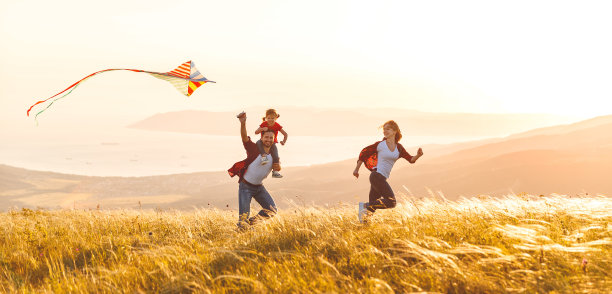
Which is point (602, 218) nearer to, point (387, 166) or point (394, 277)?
point (387, 166)

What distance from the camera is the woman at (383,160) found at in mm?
6805

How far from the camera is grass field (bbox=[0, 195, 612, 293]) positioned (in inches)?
140

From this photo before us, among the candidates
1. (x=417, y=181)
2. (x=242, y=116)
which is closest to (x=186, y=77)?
(x=242, y=116)

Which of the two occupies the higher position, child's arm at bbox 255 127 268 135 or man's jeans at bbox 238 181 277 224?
child's arm at bbox 255 127 268 135

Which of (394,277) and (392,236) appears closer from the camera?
(394,277)

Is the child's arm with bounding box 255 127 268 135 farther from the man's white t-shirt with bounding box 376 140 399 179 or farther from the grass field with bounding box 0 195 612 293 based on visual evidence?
the man's white t-shirt with bounding box 376 140 399 179

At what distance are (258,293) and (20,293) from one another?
265 cm

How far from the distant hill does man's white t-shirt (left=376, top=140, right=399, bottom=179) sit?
127 ft

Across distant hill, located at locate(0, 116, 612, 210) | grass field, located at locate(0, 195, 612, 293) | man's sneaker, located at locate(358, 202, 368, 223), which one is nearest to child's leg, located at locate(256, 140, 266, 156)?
grass field, located at locate(0, 195, 612, 293)

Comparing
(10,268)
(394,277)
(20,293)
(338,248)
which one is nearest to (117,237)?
(10,268)

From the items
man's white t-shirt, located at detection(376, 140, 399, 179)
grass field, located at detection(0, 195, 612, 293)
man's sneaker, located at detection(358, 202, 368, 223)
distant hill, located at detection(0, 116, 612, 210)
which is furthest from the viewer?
distant hill, located at detection(0, 116, 612, 210)

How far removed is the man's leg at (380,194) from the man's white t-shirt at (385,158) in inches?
3.5

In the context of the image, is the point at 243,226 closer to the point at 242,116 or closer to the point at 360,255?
the point at 242,116

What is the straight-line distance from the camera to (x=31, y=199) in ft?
251
